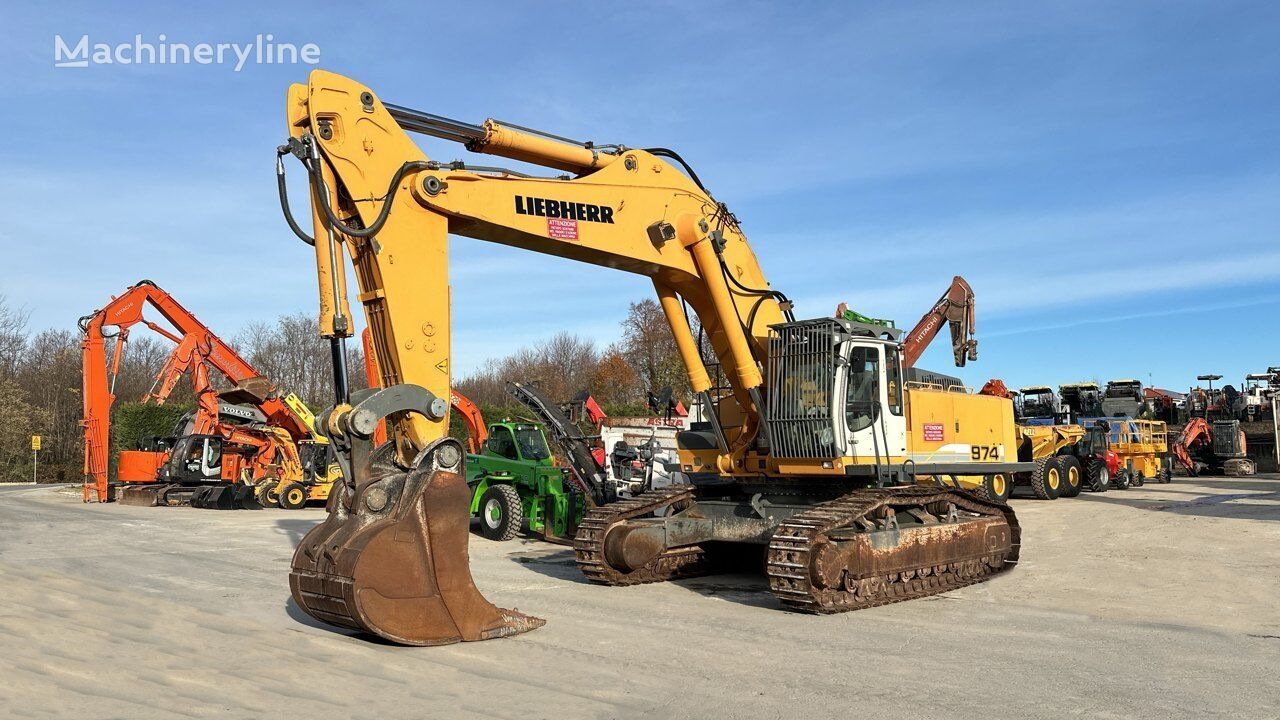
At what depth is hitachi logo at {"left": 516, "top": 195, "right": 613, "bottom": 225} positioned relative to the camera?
911 cm

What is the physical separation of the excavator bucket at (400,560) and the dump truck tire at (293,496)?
727 inches

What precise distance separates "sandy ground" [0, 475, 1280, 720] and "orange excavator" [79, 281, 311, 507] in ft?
41.9

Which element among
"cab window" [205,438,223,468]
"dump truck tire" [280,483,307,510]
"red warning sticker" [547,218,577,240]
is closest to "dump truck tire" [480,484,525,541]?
"red warning sticker" [547,218,577,240]

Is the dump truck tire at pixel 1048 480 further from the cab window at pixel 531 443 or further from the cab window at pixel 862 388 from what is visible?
the cab window at pixel 862 388

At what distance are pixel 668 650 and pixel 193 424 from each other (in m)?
22.2

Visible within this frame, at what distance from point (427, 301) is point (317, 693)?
3.38 m

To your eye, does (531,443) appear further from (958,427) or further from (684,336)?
(958,427)

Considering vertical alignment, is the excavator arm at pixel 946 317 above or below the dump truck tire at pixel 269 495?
above

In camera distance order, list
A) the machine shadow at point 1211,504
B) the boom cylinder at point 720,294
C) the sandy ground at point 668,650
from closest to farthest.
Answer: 1. the sandy ground at point 668,650
2. the boom cylinder at point 720,294
3. the machine shadow at point 1211,504

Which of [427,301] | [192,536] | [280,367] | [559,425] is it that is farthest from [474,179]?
[280,367]

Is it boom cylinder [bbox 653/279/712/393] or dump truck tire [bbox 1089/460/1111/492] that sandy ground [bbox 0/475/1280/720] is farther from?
dump truck tire [bbox 1089/460/1111/492]

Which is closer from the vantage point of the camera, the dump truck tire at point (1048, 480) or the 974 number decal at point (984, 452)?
the 974 number decal at point (984, 452)

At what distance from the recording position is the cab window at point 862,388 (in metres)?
10.4

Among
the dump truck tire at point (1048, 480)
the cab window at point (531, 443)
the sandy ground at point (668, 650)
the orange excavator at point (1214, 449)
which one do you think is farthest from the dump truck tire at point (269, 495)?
the orange excavator at point (1214, 449)
